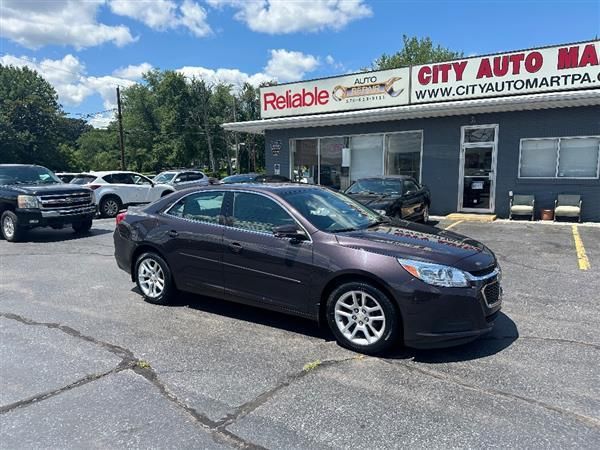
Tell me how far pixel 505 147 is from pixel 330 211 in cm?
1052

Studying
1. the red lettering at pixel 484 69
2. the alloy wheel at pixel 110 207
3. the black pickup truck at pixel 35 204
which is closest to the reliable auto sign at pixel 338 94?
the red lettering at pixel 484 69

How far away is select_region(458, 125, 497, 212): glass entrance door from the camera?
535 inches

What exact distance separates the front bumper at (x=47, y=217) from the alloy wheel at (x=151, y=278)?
6.11m

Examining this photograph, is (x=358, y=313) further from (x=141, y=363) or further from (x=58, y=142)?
(x=58, y=142)

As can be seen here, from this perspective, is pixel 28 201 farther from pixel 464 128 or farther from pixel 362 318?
pixel 464 128

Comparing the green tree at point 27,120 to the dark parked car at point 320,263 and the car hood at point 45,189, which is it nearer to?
the car hood at point 45,189

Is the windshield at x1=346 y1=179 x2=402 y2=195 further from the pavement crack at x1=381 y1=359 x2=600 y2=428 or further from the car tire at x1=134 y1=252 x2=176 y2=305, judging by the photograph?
the pavement crack at x1=381 y1=359 x2=600 y2=428

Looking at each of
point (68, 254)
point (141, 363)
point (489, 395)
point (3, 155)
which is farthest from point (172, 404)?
point (3, 155)

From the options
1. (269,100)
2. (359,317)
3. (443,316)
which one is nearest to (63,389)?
(359,317)

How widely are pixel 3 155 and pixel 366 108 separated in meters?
53.6

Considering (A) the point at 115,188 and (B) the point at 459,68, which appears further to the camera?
(A) the point at 115,188

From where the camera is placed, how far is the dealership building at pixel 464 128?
12.3 m

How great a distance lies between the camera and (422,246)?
13.4ft

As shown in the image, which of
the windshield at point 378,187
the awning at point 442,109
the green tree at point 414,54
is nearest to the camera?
the windshield at point 378,187
